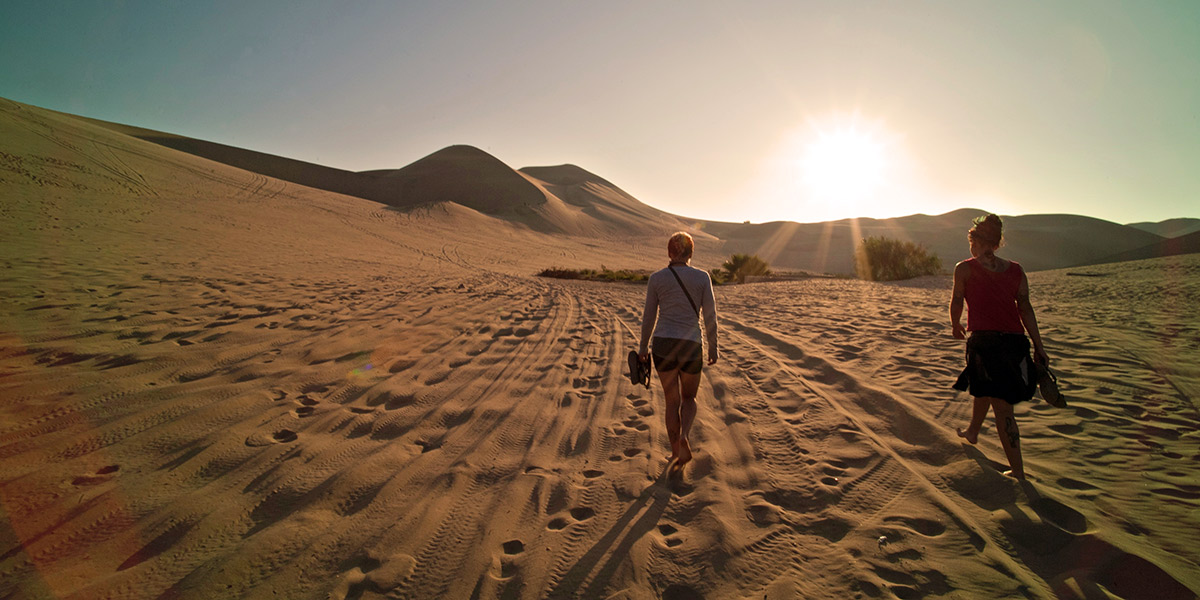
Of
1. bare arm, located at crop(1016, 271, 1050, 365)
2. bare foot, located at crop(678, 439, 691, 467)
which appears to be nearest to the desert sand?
bare foot, located at crop(678, 439, 691, 467)

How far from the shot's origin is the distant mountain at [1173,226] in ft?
290

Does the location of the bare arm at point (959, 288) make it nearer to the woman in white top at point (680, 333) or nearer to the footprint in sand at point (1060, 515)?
the footprint in sand at point (1060, 515)

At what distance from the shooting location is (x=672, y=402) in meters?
3.59

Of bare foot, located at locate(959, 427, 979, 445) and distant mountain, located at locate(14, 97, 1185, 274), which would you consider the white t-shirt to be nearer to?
bare foot, located at locate(959, 427, 979, 445)

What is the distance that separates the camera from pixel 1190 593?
2234 mm

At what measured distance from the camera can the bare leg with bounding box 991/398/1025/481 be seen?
331cm

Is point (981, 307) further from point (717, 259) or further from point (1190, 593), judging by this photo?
point (717, 259)

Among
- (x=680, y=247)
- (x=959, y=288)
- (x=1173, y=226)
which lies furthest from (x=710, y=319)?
(x=1173, y=226)

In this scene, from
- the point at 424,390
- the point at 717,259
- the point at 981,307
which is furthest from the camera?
the point at 717,259

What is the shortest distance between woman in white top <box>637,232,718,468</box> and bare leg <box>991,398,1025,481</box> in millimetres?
2044

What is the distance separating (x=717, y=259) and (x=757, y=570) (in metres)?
44.8

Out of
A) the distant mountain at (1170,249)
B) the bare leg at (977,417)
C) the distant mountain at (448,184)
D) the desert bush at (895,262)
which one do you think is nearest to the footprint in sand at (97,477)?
the bare leg at (977,417)

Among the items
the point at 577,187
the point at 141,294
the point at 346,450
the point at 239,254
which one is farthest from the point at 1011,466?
the point at 577,187

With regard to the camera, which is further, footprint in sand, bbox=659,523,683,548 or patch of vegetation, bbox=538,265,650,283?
patch of vegetation, bbox=538,265,650,283
